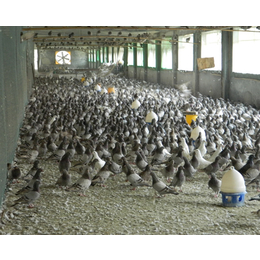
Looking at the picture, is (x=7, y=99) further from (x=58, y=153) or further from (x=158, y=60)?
(x=158, y=60)

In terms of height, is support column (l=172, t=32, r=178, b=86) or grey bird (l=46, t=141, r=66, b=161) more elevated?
support column (l=172, t=32, r=178, b=86)

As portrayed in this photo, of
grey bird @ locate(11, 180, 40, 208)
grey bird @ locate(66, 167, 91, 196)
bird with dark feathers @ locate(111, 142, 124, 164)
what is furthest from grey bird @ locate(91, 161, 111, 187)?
grey bird @ locate(11, 180, 40, 208)

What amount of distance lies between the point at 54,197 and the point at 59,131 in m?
4.67

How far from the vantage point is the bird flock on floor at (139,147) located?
6.26 meters

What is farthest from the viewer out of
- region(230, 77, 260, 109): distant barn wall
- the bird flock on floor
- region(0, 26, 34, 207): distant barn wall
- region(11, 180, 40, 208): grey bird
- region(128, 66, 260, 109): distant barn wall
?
region(128, 66, 260, 109): distant barn wall

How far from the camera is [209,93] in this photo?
18.4 metres

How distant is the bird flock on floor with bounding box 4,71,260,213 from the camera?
6.26 m

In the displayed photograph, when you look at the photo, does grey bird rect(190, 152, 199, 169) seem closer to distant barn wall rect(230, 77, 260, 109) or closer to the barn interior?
the barn interior

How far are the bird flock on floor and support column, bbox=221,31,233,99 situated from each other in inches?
74.7

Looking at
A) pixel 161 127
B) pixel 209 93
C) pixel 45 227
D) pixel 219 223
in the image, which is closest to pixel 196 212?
pixel 219 223

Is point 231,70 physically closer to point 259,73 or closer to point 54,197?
point 259,73

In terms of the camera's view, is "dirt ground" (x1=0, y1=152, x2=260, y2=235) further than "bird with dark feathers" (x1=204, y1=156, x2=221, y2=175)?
No

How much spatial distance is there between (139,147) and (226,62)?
30.0ft

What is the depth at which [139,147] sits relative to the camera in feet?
26.2
